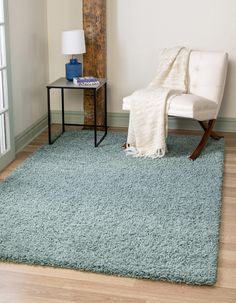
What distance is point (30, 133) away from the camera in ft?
15.2

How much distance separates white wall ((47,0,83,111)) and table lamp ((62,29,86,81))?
396mm

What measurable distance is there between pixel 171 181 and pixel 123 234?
2.84 ft

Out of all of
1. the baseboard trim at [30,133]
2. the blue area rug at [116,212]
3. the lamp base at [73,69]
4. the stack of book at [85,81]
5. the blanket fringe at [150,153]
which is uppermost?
the lamp base at [73,69]

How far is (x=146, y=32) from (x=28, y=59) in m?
1.04

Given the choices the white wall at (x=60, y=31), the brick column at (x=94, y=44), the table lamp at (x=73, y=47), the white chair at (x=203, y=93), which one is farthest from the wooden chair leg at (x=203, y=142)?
the white wall at (x=60, y=31)

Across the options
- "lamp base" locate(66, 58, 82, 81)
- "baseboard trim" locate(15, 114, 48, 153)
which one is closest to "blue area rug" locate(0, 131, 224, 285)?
"baseboard trim" locate(15, 114, 48, 153)

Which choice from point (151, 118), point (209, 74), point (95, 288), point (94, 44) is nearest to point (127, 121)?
point (94, 44)

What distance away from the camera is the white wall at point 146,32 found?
4613mm

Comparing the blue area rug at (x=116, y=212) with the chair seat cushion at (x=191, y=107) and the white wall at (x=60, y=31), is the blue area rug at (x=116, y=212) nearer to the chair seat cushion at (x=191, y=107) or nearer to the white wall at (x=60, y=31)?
the chair seat cushion at (x=191, y=107)

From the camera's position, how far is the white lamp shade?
4.44 m

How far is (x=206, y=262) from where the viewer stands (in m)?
2.62

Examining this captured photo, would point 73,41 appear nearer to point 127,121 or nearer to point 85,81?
point 85,81

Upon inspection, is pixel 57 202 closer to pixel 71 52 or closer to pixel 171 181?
pixel 171 181

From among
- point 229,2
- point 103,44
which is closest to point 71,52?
point 103,44
